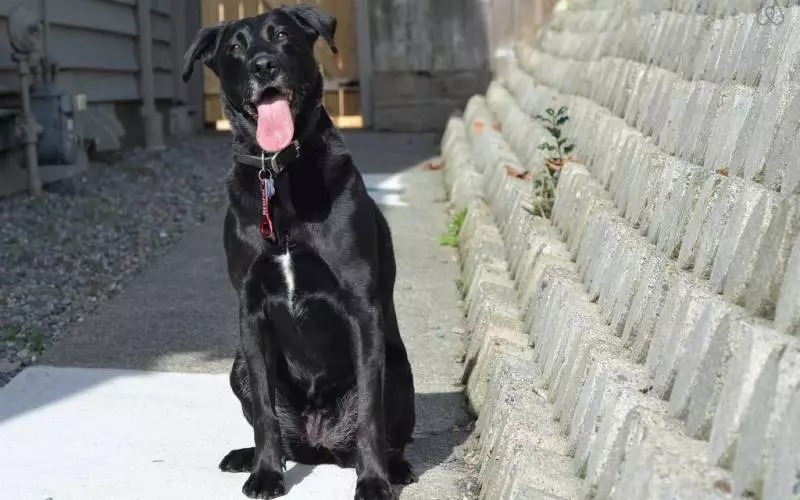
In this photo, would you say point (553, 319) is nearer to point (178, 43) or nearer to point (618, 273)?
point (618, 273)

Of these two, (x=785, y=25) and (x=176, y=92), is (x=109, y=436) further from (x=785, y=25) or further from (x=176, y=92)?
(x=176, y=92)

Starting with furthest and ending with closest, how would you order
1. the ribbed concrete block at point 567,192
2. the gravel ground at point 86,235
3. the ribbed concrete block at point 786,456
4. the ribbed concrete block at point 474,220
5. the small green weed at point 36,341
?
the ribbed concrete block at point 474,220 < the gravel ground at point 86,235 < the small green weed at point 36,341 < the ribbed concrete block at point 567,192 < the ribbed concrete block at point 786,456

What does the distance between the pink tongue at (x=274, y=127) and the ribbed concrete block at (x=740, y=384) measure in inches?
67.7

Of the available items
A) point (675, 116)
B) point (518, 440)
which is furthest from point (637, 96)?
point (518, 440)

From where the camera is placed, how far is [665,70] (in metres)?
4.09

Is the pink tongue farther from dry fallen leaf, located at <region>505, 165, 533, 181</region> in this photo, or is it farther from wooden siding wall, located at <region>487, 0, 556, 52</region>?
wooden siding wall, located at <region>487, 0, 556, 52</region>

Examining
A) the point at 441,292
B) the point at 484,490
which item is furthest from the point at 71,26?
the point at 484,490

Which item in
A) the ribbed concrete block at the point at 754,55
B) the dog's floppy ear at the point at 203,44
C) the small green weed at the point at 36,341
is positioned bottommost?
the small green weed at the point at 36,341

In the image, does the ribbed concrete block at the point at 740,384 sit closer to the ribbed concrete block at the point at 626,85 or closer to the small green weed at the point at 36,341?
the ribbed concrete block at the point at 626,85

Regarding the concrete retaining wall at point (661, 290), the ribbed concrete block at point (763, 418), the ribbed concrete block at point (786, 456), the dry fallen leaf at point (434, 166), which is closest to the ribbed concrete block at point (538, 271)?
the concrete retaining wall at point (661, 290)

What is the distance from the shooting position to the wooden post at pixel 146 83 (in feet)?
37.3

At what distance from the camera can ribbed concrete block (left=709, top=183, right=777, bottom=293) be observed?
2.20 m

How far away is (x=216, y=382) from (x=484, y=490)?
1637 millimetres

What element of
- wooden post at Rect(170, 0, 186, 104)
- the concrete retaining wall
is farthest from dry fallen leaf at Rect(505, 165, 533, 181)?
wooden post at Rect(170, 0, 186, 104)
